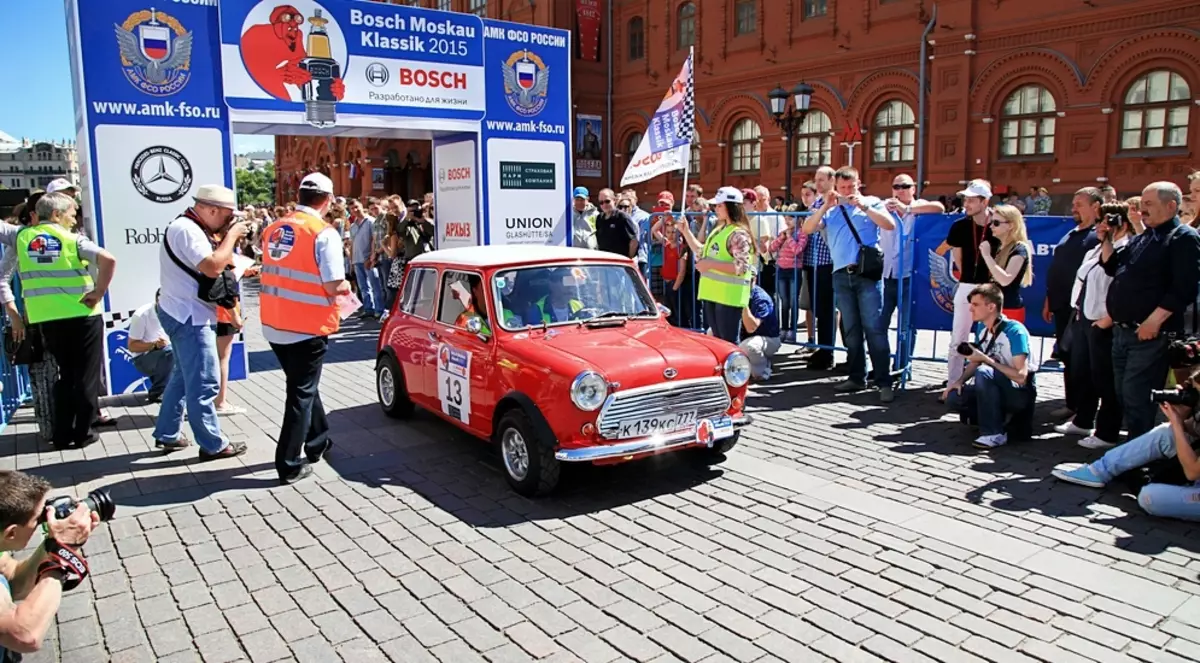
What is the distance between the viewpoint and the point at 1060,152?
21.4 m

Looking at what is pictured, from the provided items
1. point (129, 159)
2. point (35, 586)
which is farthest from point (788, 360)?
point (35, 586)

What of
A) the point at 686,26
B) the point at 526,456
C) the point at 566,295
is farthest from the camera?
the point at 686,26

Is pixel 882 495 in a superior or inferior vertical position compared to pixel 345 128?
inferior

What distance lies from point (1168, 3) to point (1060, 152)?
3.93 meters

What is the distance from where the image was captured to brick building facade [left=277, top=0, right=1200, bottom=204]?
65.7 ft

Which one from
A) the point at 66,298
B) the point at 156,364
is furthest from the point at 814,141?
the point at 66,298

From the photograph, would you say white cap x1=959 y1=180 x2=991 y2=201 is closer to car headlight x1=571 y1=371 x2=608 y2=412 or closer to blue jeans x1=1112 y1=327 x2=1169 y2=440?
blue jeans x1=1112 y1=327 x2=1169 y2=440

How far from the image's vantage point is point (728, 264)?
819 centimetres

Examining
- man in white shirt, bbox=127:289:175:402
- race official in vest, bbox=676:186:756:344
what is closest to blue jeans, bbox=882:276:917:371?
race official in vest, bbox=676:186:756:344

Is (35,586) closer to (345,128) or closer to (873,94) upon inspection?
(345,128)

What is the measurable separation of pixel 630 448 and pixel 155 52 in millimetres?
6937

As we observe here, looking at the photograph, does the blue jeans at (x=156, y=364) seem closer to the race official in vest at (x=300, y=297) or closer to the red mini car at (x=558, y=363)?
the red mini car at (x=558, y=363)

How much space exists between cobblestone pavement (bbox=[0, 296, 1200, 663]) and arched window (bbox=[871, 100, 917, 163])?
19.9 m

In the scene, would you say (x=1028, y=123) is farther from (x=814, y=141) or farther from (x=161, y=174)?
(x=161, y=174)
